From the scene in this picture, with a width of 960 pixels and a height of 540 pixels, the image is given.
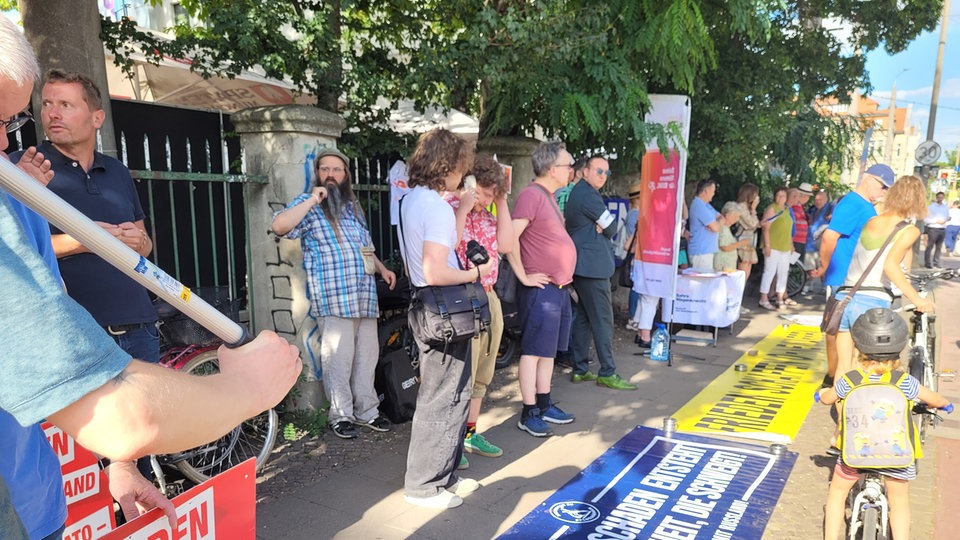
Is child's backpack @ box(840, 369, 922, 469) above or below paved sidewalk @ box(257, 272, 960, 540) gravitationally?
above

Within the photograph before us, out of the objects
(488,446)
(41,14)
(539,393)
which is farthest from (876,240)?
(41,14)

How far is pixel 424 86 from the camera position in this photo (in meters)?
5.07

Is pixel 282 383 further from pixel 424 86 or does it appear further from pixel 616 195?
pixel 616 195

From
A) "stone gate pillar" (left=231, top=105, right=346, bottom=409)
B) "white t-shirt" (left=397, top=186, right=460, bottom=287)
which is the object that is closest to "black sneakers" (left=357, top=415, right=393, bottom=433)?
"stone gate pillar" (left=231, top=105, right=346, bottom=409)

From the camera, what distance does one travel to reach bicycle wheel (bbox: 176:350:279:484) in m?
3.40

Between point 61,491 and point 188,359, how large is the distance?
7.66 feet

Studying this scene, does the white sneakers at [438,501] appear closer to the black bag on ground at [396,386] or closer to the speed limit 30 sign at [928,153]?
the black bag on ground at [396,386]

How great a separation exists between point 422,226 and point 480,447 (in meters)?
1.63

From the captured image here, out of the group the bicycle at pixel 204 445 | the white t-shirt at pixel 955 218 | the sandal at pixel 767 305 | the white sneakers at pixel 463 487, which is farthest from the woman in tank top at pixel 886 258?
the white t-shirt at pixel 955 218

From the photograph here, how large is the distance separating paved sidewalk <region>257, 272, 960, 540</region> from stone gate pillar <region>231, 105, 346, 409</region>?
3.00 feet

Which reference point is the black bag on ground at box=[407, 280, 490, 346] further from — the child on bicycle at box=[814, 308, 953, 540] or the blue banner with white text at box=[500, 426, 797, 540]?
the child on bicycle at box=[814, 308, 953, 540]

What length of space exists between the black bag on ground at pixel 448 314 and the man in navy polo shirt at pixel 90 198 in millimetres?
1227

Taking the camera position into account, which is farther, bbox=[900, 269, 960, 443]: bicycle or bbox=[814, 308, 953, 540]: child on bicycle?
bbox=[900, 269, 960, 443]: bicycle

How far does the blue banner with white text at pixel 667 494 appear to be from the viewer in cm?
315
